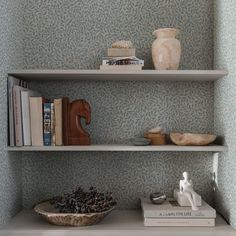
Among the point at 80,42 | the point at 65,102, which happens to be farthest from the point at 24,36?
the point at 65,102

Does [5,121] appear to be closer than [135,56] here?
Yes

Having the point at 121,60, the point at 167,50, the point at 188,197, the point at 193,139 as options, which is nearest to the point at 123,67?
the point at 121,60

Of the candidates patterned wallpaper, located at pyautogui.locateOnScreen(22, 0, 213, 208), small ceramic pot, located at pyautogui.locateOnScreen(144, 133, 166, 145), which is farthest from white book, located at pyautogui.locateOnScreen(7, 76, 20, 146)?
small ceramic pot, located at pyautogui.locateOnScreen(144, 133, 166, 145)

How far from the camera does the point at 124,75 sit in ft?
6.51

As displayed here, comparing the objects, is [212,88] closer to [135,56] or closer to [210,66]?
[210,66]

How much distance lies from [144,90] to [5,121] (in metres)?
0.75

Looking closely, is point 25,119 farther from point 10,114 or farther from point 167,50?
point 167,50

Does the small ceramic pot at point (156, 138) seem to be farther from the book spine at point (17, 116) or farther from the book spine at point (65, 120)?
the book spine at point (17, 116)

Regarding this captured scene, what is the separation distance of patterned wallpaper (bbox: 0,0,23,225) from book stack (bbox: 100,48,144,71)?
0.44 meters

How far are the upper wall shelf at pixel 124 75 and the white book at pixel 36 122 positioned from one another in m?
0.14

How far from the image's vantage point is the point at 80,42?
7.18 feet

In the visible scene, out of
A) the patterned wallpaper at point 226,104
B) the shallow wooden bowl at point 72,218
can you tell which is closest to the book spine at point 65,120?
the shallow wooden bowl at point 72,218

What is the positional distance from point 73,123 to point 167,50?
58 cm

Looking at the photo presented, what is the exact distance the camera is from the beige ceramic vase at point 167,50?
199cm
